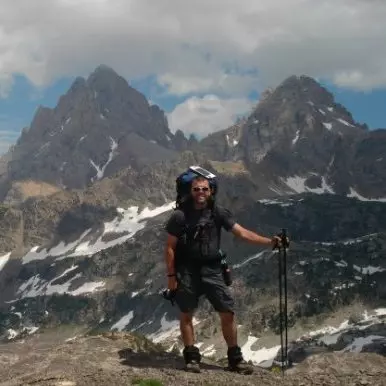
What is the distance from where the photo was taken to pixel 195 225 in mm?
15156

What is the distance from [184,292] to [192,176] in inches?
118

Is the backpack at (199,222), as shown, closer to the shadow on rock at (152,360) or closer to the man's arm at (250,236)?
the man's arm at (250,236)

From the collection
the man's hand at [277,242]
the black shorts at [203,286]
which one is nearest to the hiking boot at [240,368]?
the black shorts at [203,286]

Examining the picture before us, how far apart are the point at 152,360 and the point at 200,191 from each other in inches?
212

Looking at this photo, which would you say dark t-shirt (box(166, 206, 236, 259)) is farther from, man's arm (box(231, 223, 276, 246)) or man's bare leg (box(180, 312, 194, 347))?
man's bare leg (box(180, 312, 194, 347))

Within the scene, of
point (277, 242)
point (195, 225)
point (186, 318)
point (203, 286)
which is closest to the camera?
point (195, 225)

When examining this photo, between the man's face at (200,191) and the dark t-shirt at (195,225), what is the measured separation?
1.07ft

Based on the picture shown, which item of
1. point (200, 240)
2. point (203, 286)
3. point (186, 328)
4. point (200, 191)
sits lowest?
point (186, 328)

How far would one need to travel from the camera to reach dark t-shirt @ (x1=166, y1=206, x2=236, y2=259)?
15117 millimetres

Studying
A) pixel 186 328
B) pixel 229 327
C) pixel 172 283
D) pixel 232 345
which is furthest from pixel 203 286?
pixel 232 345

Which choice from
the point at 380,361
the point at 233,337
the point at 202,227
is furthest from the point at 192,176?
the point at 380,361

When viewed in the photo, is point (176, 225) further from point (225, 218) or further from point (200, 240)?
point (225, 218)

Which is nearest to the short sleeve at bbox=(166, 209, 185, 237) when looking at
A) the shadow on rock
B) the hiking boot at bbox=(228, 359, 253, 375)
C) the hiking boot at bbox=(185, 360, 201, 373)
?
the hiking boot at bbox=(185, 360, 201, 373)

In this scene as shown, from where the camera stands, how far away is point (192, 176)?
1547 centimetres
